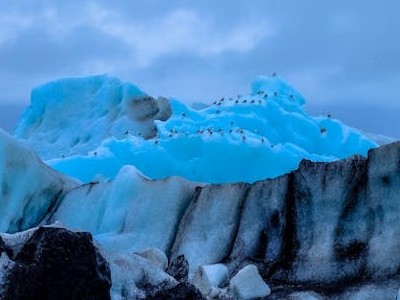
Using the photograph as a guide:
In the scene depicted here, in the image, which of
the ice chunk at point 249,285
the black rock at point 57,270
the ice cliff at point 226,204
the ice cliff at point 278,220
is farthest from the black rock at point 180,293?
the ice chunk at point 249,285

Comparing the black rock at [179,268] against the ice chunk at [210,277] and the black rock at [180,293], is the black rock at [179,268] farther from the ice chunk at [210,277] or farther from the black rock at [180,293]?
the black rock at [180,293]

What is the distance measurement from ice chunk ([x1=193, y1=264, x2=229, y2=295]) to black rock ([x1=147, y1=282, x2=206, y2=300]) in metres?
1.49

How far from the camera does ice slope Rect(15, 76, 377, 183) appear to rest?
1748 cm

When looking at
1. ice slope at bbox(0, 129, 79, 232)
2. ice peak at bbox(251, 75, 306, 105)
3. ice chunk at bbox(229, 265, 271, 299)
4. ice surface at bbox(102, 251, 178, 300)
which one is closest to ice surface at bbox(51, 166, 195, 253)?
ice slope at bbox(0, 129, 79, 232)

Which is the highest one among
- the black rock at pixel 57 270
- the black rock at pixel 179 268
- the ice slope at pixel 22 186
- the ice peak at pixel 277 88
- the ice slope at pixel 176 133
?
the ice peak at pixel 277 88

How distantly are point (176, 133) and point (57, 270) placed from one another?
1057cm

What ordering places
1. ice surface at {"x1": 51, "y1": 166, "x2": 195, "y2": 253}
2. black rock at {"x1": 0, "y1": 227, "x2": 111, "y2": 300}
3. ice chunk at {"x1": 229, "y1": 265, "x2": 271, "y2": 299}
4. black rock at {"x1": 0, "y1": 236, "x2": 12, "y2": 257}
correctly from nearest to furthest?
1. black rock at {"x1": 0, "y1": 227, "x2": 111, "y2": 300}
2. black rock at {"x1": 0, "y1": 236, "x2": 12, "y2": 257}
3. ice chunk at {"x1": 229, "y1": 265, "x2": 271, "y2": 299}
4. ice surface at {"x1": 51, "y1": 166, "x2": 195, "y2": 253}

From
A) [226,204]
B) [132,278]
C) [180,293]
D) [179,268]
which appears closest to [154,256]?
[179,268]

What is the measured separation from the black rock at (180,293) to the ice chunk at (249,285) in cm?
178

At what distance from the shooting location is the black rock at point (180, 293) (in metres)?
7.89

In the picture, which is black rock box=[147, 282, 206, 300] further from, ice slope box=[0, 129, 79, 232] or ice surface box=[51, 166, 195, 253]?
ice slope box=[0, 129, 79, 232]

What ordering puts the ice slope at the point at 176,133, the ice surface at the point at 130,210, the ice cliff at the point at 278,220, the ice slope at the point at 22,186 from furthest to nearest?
the ice slope at the point at 176,133 → the ice slope at the point at 22,186 → the ice surface at the point at 130,210 → the ice cliff at the point at 278,220

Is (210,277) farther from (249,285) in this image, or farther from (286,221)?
(286,221)

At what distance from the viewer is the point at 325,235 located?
10.4 metres
